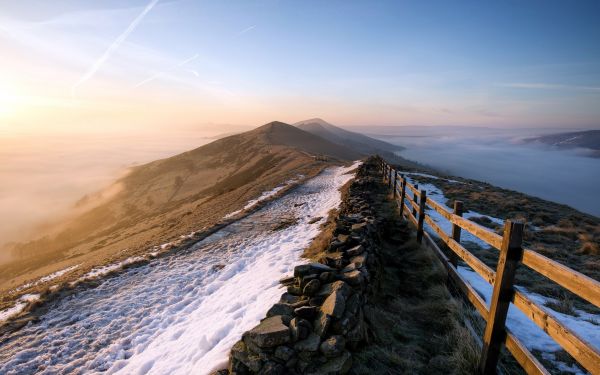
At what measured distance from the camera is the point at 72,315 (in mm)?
9055

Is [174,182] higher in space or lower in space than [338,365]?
lower

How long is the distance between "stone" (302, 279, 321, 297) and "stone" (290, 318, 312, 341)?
91 centimetres

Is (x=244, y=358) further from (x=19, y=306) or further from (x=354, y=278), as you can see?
(x=19, y=306)

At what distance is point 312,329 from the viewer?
183 inches

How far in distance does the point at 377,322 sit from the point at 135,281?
9266mm

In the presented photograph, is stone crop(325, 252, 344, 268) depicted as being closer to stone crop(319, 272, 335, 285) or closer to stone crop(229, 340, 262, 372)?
stone crop(319, 272, 335, 285)

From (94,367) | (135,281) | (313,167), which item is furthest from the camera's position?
(313,167)

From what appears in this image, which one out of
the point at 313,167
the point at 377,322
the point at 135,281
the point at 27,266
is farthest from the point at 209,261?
the point at 27,266

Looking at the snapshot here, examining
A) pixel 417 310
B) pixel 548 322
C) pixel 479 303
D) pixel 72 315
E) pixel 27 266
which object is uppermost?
pixel 548 322

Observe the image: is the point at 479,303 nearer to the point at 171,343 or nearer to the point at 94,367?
the point at 171,343

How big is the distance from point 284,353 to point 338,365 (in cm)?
76

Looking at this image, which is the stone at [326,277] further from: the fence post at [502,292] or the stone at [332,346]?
the fence post at [502,292]

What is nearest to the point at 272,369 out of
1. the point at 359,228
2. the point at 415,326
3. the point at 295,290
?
the point at 295,290

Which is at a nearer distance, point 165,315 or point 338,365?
point 338,365
